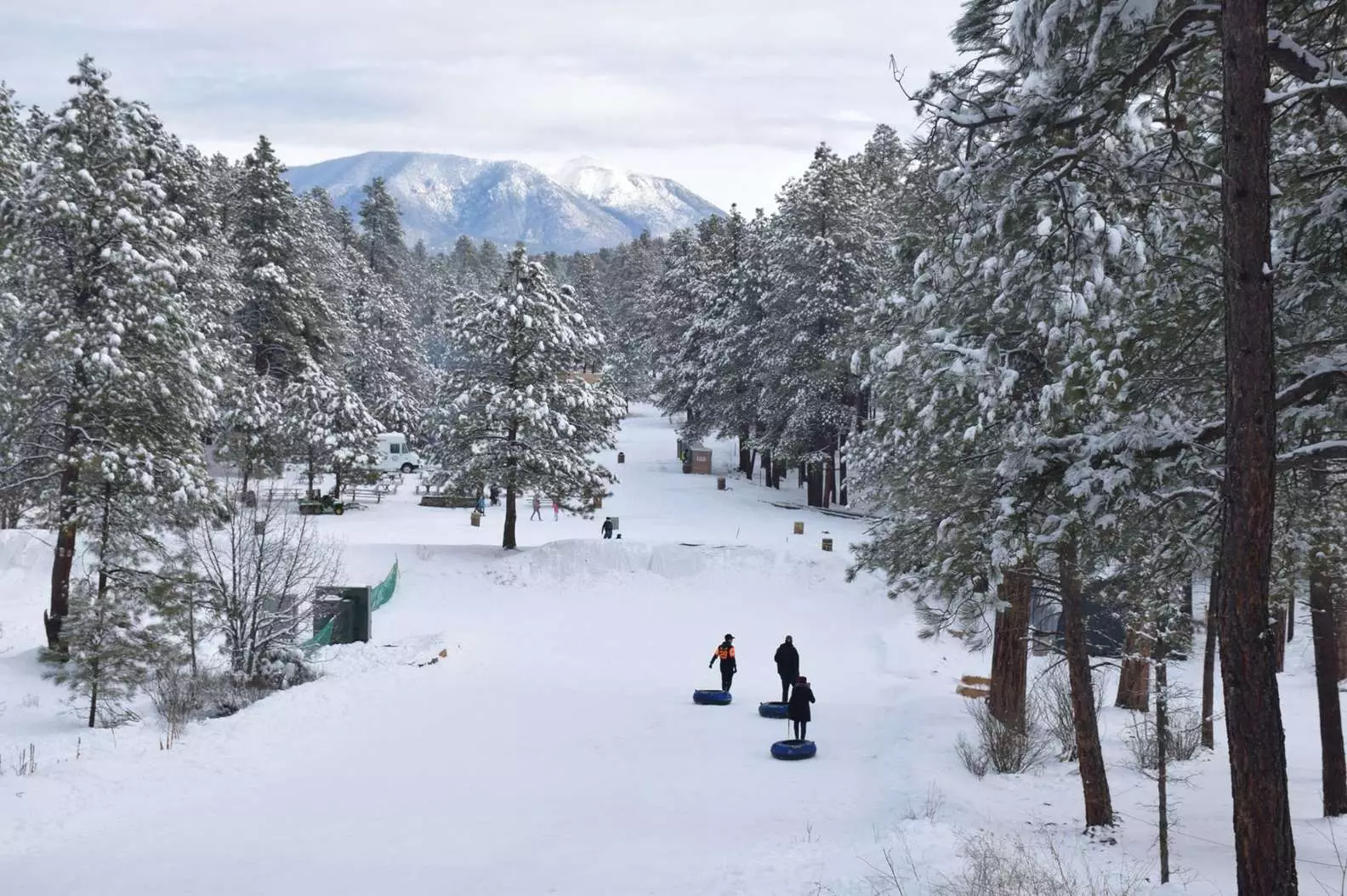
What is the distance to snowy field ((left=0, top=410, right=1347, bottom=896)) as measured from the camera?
33.6 ft

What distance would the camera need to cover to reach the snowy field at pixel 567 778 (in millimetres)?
10234

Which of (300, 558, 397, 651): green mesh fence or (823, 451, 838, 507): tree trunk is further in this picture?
(823, 451, 838, 507): tree trunk

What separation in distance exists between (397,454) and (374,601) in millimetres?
24020

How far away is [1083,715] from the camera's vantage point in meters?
11.5

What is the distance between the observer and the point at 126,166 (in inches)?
861

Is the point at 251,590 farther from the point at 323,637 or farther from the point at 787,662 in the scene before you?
the point at 787,662

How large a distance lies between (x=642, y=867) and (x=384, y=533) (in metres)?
28.1

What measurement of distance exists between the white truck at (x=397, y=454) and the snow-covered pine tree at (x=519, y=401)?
17368 mm

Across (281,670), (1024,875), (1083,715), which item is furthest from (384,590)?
(1024,875)

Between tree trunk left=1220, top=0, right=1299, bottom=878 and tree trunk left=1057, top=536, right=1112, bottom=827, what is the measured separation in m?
4.43

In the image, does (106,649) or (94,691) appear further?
(94,691)

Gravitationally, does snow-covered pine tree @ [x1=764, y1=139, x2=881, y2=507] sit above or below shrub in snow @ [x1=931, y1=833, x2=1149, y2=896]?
above

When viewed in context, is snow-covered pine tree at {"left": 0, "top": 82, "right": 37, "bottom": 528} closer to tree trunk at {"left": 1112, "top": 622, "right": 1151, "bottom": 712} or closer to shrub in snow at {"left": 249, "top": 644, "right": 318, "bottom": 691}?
shrub in snow at {"left": 249, "top": 644, "right": 318, "bottom": 691}

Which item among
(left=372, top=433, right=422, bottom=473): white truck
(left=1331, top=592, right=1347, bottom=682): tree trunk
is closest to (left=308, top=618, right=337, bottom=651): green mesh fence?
(left=1331, top=592, right=1347, bottom=682): tree trunk
